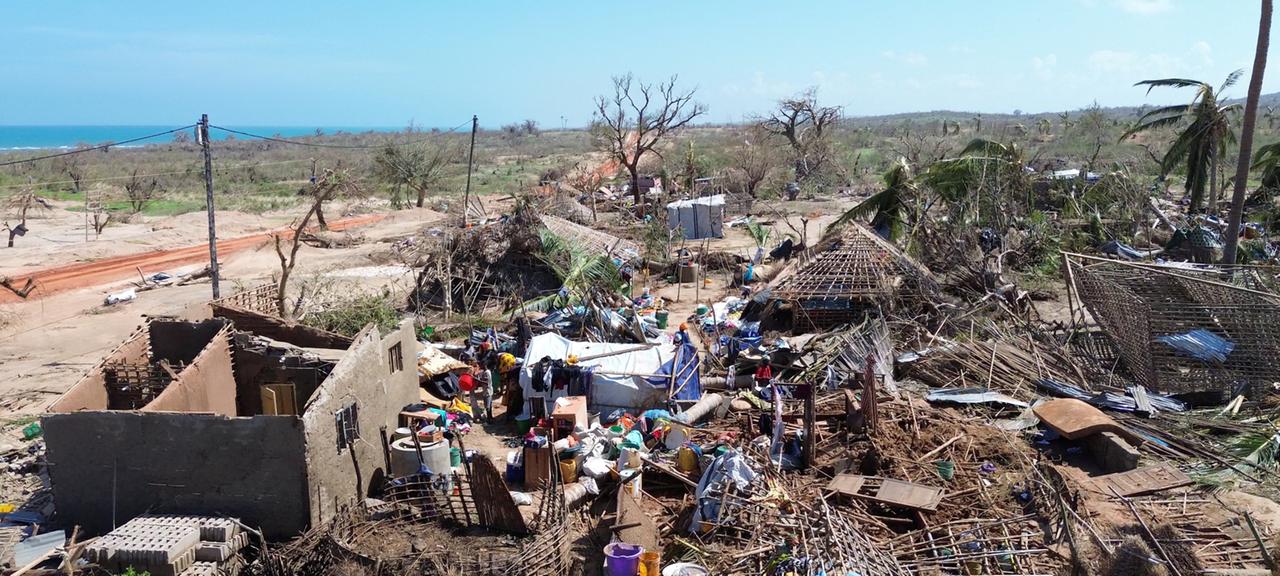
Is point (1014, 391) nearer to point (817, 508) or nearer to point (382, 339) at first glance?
point (817, 508)

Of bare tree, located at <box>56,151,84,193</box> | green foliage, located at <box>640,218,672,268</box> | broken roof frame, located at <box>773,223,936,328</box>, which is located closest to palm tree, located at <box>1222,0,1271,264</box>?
broken roof frame, located at <box>773,223,936,328</box>

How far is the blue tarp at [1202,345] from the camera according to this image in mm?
10055

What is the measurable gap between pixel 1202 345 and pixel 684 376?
602 cm

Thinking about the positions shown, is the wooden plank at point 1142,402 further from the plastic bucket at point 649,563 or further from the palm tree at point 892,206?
the palm tree at point 892,206

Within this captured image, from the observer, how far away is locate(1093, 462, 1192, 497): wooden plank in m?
7.93

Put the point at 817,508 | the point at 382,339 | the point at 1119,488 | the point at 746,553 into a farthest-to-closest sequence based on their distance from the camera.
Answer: the point at 382,339
the point at 1119,488
the point at 817,508
the point at 746,553

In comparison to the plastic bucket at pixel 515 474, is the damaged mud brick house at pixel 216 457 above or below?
above

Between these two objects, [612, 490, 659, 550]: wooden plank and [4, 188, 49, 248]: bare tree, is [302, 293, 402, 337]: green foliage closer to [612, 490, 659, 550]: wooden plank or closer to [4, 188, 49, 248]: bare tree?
[612, 490, 659, 550]: wooden plank

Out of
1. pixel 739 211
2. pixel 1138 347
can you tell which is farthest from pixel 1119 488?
pixel 739 211

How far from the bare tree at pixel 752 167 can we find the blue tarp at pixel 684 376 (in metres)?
20.6

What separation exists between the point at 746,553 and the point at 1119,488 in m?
3.84

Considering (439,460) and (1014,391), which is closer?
(439,460)

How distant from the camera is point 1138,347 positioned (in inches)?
422

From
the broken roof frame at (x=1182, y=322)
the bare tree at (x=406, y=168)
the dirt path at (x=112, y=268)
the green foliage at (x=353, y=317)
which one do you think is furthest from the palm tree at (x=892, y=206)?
the bare tree at (x=406, y=168)
